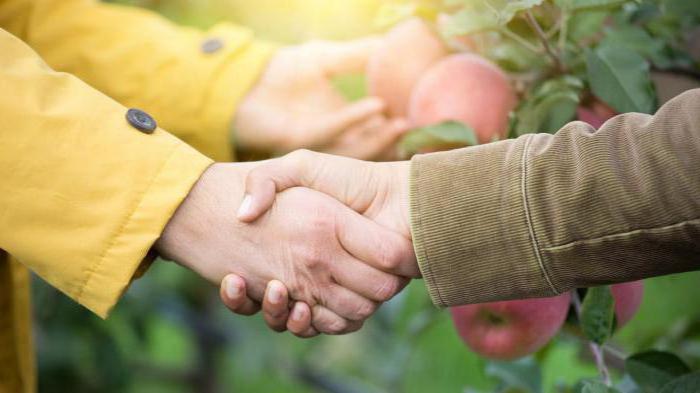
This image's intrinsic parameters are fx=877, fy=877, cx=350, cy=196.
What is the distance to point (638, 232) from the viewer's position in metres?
0.78

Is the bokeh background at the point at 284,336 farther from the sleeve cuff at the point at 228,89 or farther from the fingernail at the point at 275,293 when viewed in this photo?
the fingernail at the point at 275,293

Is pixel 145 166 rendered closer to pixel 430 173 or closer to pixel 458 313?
pixel 430 173

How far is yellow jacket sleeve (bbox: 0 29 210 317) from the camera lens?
913mm

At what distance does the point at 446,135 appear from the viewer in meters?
1.03

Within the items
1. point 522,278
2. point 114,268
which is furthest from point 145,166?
point 522,278

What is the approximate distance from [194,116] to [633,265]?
0.78 metres

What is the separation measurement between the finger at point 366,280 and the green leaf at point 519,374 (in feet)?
0.88

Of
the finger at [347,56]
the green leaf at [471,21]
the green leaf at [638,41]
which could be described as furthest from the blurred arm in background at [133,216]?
the finger at [347,56]

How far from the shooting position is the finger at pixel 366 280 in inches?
38.2

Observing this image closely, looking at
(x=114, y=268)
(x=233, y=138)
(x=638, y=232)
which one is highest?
(x=638, y=232)

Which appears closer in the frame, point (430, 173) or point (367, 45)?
point (430, 173)

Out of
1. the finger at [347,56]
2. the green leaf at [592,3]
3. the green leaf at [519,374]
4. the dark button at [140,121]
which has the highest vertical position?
the green leaf at [592,3]

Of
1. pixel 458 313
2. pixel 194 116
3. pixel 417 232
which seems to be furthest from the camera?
pixel 194 116

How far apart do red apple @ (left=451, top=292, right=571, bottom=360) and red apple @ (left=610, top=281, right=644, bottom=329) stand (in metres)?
0.06
